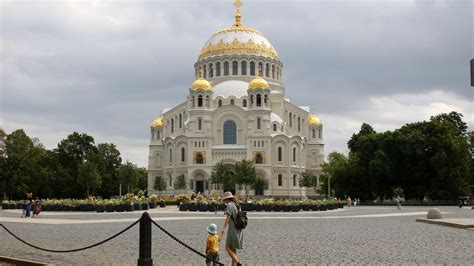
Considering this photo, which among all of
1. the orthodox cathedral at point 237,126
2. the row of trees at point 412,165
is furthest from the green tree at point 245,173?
the row of trees at point 412,165

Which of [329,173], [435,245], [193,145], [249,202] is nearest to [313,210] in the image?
[249,202]

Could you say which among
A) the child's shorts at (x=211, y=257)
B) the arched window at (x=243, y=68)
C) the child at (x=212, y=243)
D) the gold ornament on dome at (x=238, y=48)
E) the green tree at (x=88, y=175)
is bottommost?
the child's shorts at (x=211, y=257)

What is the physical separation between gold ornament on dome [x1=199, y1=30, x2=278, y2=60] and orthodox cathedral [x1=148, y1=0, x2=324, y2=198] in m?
0.17

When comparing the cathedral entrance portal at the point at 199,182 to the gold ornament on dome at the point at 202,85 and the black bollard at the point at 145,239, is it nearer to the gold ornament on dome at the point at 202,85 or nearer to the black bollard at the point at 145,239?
the gold ornament on dome at the point at 202,85

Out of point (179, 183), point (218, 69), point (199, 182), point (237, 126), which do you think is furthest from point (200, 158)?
point (218, 69)

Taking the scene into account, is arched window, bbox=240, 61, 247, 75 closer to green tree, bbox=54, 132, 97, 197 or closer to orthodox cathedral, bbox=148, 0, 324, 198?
orthodox cathedral, bbox=148, 0, 324, 198

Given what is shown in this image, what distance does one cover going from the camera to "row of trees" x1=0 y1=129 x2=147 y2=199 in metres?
79.1

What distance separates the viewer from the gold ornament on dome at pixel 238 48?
104m

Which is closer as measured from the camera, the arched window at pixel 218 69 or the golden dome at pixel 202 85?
the golden dome at pixel 202 85

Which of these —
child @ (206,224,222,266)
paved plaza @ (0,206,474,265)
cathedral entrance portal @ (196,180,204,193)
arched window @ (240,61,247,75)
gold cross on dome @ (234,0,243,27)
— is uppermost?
gold cross on dome @ (234,0,243,27)

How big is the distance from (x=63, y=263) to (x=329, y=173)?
242ft

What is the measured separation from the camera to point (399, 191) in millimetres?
71000

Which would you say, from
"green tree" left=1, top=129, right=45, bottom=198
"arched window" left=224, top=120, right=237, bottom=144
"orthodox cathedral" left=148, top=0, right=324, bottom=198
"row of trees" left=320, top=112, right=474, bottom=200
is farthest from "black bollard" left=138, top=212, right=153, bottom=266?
"arched window" left=224, top=120, right=237, bottom=144

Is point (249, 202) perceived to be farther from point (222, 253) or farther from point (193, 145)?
point (193, 145)
